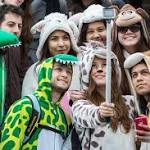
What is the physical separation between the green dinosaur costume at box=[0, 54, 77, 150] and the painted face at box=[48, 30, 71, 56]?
921mm

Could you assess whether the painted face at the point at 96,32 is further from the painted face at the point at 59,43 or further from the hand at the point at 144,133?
the hand at the point at 144,133

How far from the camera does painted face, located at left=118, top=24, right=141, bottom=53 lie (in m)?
6.00

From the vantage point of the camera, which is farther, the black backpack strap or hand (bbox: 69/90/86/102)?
hand (bbox: 69/90/86/102)

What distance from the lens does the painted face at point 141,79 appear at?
17.5 feet

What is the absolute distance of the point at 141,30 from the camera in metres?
6.12

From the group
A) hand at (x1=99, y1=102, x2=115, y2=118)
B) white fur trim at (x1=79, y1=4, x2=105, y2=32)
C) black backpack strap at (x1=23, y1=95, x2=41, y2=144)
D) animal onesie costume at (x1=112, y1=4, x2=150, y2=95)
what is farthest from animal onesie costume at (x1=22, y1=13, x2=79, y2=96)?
hand at (x1=99, y1=102, x2=115, y2=118)

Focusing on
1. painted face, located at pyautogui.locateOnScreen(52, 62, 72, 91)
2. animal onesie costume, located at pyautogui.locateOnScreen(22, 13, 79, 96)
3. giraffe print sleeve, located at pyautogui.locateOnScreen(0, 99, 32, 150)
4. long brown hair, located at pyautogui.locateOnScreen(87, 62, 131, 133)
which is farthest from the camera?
animal onesie costume, located at pyautogui.locateOnScreen(22, 13, 79, 96)

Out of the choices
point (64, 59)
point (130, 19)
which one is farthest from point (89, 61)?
point (130, 19)

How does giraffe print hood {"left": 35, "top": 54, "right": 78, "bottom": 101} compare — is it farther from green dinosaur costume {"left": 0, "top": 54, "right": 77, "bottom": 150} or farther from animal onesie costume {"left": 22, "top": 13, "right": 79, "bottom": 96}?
animal onesie costume {"left": 22, "top": 13, "right": 79, "bottom": 96}

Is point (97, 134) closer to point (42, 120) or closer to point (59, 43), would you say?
point (42, 120)

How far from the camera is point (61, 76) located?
5043 mm

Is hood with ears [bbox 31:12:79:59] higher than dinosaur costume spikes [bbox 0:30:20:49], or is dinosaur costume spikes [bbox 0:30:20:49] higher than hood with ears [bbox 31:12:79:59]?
hood with ears [bbox 31:12:79:59]

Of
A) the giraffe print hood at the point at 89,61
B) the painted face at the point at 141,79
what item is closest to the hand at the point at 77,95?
the giraffe print hood at the point at 89,61

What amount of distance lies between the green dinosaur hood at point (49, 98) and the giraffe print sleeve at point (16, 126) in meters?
0.18
